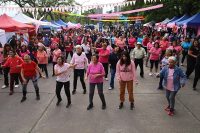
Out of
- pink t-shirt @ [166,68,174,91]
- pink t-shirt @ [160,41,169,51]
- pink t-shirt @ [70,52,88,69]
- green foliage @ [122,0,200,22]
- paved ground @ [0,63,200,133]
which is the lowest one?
paved ground @ [0,63,200,133]

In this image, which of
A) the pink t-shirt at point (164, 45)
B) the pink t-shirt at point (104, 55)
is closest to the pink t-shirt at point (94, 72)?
the pink t-shirt at point (104, 55)

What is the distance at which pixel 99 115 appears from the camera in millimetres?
8836

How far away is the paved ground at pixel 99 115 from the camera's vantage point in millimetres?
7773

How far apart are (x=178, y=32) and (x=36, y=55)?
17.6 meters

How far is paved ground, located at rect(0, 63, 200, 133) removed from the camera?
777 cm

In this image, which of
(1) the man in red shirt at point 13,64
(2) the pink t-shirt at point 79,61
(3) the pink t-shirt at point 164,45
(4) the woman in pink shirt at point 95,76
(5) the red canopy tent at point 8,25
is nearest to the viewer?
(4) the woman in pink shirt at point 95,76

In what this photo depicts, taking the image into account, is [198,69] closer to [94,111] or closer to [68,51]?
[94,111]

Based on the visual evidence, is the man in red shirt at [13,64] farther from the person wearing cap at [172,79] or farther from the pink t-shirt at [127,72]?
the person wearing cap at [172,79]

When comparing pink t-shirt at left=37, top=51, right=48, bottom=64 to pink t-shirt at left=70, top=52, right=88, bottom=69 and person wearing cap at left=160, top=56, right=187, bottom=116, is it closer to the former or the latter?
pink t-shirt at left=70, top=52, right=88, bottom=69

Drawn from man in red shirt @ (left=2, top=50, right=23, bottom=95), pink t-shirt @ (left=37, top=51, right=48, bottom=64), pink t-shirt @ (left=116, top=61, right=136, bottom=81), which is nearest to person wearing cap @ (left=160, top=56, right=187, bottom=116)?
pink t-shirt @ (left=116, top=61, right=136, bottom=81)

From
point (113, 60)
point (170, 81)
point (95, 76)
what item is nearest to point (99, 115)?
point (95, 76)

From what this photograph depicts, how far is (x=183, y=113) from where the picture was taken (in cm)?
906

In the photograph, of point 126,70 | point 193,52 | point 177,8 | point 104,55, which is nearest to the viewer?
point 126,70

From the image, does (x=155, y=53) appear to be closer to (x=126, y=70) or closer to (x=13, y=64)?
(x=126, y=70)
